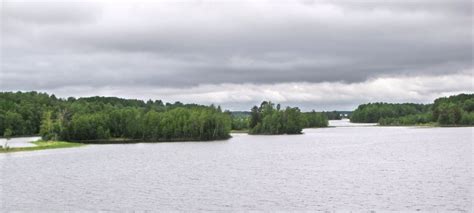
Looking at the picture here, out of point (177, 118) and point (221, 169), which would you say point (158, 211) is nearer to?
point (221, 169)

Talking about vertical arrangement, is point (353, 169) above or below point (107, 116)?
below

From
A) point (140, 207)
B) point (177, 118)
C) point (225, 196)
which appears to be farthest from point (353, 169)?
point (177, 118)

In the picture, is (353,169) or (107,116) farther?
(107,116)

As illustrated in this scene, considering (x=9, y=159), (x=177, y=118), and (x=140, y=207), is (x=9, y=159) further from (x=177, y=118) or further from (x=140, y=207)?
(x=177, y=118)

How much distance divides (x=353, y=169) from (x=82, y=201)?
134 ft

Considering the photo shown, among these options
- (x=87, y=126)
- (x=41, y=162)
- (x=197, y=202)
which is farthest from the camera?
(x=87, y=126)

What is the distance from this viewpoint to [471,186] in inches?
2363

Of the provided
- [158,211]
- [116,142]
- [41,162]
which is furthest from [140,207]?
[116,142]

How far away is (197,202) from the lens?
172 feet

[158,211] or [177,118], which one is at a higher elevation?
[177,118]

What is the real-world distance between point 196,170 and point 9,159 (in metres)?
40.8

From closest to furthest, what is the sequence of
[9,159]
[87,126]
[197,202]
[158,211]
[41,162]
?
[158,211]
[197,202]
[41,162]
[9,159]
[87,126]

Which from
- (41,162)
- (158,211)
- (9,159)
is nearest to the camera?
(158,211)

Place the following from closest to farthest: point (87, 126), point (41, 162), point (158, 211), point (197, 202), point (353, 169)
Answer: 1. point (158, 211)
2. point (197, 202)
3. point (353, 169)
4. point (41, 162)
5. point (87, 126)
